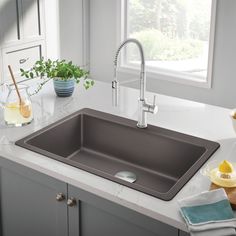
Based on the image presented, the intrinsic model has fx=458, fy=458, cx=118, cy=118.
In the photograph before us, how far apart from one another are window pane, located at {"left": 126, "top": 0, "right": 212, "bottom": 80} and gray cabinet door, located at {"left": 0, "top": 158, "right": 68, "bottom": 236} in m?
2.47

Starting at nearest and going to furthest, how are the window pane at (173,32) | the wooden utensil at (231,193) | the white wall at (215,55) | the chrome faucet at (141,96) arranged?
the wooden utensil at (231,193)
the chrome faucet at (141,96)
the white wall at (215,55)
the window pane at (173,32)

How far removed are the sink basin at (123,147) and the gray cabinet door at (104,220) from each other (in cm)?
26

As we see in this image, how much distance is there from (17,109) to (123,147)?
0.51m

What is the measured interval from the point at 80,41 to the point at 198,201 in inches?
122

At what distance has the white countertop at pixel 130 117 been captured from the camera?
1.49m

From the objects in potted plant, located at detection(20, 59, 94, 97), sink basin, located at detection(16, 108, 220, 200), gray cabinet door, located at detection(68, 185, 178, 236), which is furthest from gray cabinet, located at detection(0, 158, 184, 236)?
potted plant, located at detection(20, 59, 94, 97)

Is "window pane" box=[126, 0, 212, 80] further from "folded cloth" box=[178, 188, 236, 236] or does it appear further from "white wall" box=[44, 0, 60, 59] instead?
"folded cloth" box=[178, 188, 236, 236]

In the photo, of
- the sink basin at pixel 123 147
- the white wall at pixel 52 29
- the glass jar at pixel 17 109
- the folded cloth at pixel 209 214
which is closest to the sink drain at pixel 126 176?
the sink basin at pixel 123 147

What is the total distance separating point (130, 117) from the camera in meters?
2.16

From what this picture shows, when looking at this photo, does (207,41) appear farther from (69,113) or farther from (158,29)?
(69,113)

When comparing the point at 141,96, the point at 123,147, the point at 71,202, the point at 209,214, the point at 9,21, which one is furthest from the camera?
the point at 9,21

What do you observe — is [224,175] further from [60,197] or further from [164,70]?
[164,70]

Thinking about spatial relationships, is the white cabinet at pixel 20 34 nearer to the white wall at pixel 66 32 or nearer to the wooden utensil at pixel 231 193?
Result: the white wall at pixel 66 32

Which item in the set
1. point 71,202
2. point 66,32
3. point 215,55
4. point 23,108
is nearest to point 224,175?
point 71,202
